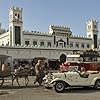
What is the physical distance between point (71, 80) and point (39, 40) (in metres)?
45.5

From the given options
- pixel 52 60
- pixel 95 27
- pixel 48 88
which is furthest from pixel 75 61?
pixel 95 27

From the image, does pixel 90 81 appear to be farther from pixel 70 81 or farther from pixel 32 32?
pixel 32 32

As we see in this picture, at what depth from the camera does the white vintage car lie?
13609 mm

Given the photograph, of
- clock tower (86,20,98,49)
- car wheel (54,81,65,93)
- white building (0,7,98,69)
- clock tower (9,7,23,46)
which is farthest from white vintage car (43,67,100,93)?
clock tower (86,20,98,49)

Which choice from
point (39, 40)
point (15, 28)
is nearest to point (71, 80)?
point (15, 28)

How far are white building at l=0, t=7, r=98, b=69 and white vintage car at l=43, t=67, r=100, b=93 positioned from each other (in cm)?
3293

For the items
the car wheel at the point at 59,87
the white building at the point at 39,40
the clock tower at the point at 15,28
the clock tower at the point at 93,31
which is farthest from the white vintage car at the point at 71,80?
the clock tower at the point at 93,31

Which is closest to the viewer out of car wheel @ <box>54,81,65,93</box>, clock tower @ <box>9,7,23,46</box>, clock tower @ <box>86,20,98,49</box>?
car wheel @ <box>54,81,65,93</box>

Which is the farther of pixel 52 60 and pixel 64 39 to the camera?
pixel 64 39

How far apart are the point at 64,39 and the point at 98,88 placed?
1878 inches

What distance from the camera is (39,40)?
59.0 m

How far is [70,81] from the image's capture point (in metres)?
13.8

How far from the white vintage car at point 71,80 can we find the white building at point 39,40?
32.9 meters

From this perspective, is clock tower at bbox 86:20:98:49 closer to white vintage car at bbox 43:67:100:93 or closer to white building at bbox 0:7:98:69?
white building at bbox 0:7:98:69
